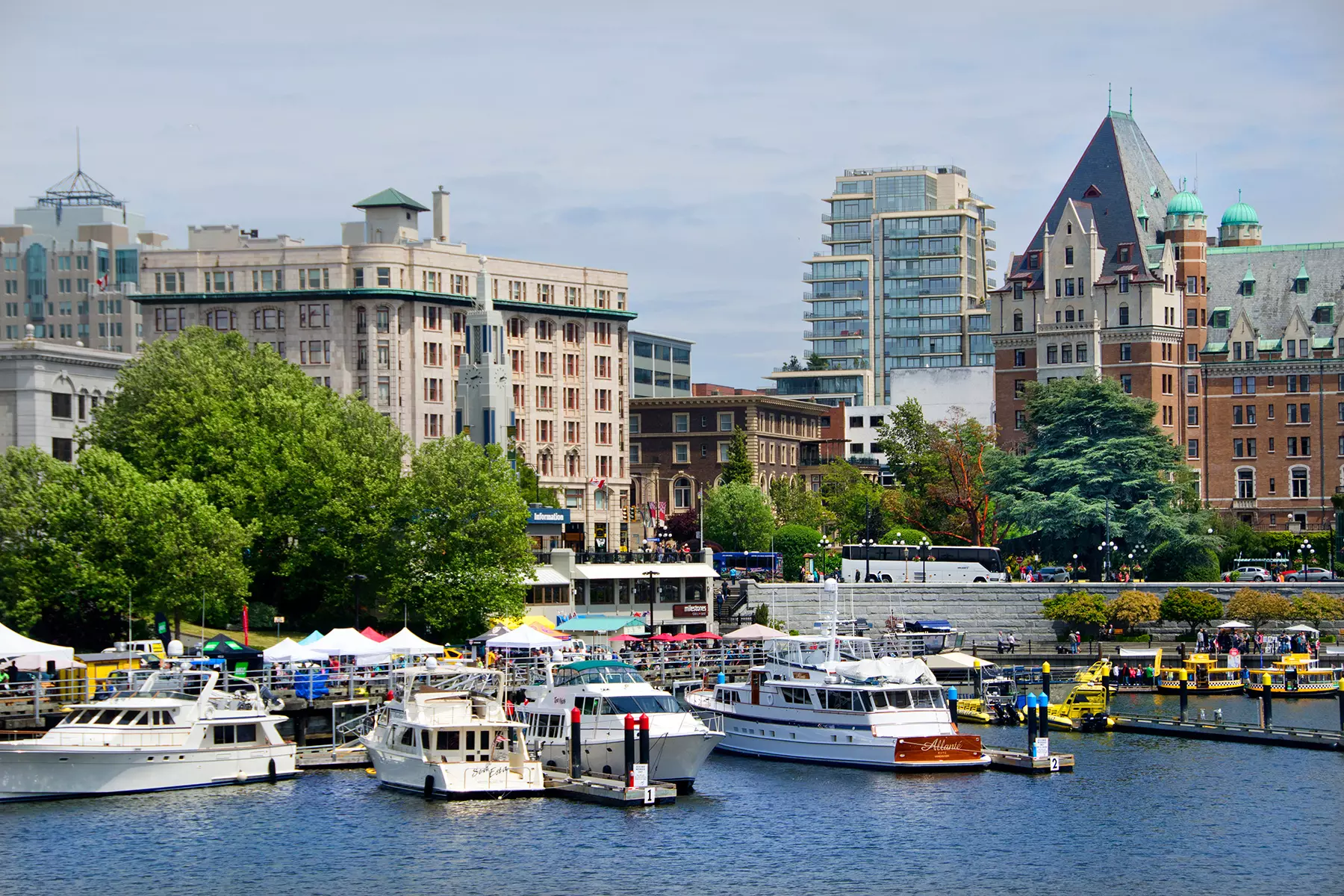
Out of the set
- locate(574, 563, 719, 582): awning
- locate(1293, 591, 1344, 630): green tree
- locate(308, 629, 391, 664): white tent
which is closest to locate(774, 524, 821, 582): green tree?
locate(574, 563, 719, 582): awning

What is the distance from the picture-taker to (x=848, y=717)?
73.4 metres

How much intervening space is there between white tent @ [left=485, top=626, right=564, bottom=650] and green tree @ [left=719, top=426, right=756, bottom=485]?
268ft

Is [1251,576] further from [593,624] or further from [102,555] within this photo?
[102,555]

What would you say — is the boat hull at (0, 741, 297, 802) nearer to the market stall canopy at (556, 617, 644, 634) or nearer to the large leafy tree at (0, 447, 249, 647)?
the large leafy tree at (0, 447, 249, 647)

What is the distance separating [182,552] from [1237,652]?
57532mm

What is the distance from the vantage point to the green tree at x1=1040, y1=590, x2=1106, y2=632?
385ft

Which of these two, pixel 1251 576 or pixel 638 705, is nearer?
pixel 638 705

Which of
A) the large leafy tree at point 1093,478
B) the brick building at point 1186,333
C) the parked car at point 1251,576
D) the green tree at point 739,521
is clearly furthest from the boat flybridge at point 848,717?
the brick building at point 1186,333

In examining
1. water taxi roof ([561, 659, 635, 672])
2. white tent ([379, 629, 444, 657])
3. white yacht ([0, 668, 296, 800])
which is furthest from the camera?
white tent ([379, 629, 444, 657])

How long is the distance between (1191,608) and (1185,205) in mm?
64775

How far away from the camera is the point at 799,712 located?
2958 inches

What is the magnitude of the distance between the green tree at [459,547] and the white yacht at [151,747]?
31.6 metres

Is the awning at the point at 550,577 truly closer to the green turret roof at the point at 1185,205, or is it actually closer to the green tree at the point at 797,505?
the green tree at the point at 797,505

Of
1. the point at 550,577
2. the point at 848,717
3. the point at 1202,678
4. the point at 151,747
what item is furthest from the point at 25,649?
the point at 1202,678
